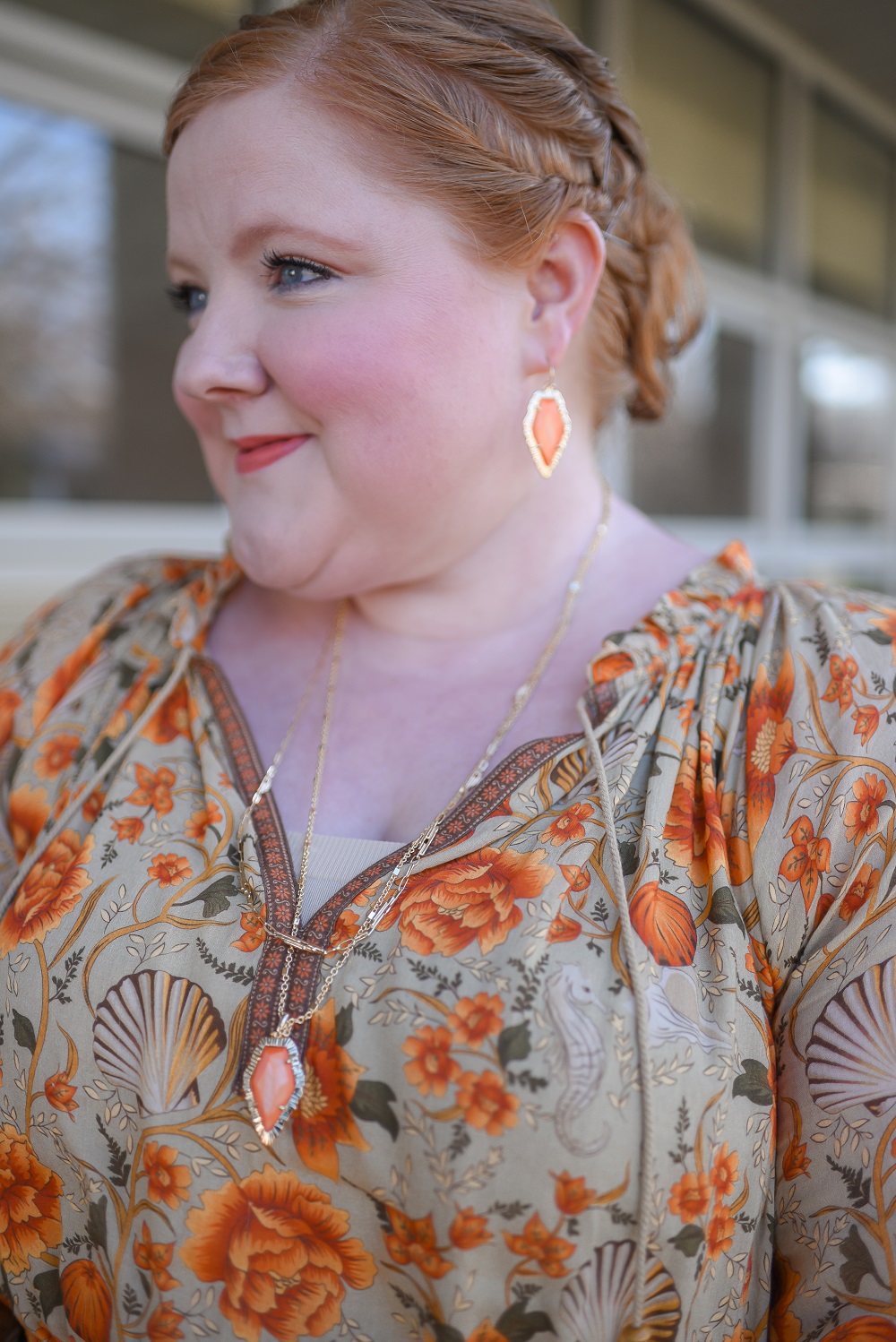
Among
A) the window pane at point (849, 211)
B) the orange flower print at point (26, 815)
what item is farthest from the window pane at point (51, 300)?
the window pane at point (849, 211)

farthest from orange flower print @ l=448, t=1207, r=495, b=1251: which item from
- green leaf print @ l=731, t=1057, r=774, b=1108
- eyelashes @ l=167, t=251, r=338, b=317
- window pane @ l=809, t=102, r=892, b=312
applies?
window pane @ l=809, t=102, r=892, b=312

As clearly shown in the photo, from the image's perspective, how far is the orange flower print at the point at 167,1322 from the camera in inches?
33.0

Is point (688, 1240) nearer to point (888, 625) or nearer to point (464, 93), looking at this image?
point (888, 625)

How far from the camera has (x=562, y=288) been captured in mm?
1060

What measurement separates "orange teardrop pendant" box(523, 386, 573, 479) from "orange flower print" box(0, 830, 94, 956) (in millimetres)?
573

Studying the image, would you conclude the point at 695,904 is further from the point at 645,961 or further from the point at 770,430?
the point at 770,430

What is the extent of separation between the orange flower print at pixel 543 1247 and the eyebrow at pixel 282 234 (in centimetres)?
80

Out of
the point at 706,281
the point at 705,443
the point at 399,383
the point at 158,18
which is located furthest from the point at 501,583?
the point at 705,443

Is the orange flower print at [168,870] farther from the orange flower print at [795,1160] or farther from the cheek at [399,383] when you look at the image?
the orange flower print at [795,1160]

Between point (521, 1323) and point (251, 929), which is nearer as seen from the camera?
point (521, 1323)

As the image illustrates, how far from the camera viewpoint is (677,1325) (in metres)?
0.78

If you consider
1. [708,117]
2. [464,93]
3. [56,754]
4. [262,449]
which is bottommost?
[56,754]

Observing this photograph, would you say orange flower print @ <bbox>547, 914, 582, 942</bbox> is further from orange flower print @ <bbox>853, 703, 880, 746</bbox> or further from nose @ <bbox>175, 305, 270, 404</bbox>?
nose @ <bbox>175, 305, 270, 404</bbox>

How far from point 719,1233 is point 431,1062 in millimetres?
251
